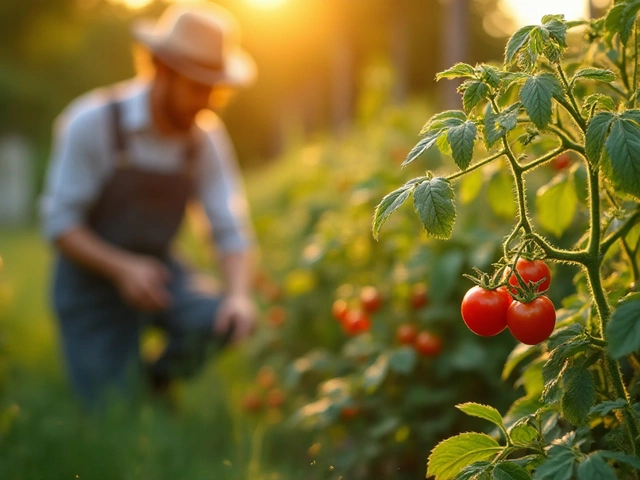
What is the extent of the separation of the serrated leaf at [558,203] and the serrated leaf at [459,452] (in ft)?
1.64

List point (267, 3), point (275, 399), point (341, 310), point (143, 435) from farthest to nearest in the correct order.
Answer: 1. point (267, 3)
2. point (275, 399)
3. point (341, 310)
4. point (143, 435)

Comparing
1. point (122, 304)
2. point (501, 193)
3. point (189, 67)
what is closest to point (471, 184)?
point (501, 193)

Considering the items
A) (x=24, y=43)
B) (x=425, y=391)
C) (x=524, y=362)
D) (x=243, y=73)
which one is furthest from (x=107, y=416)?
(x=24, y=43)

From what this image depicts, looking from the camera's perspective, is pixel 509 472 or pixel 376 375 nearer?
pixel 509 472

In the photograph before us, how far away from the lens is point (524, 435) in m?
1.08

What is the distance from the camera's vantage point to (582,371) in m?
1.03

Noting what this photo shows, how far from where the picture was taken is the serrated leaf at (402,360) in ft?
5.80

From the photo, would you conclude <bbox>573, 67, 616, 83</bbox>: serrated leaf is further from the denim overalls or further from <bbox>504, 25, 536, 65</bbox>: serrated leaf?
the denim overalls

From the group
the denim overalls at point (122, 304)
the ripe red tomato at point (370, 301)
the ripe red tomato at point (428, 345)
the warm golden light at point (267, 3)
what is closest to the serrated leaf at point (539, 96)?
the ripe red tomato at point (428, 345)

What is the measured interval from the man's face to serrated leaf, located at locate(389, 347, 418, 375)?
169cm

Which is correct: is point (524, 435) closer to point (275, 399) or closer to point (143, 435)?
point (143, 435)

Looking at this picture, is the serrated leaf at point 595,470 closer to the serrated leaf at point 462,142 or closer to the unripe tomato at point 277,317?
the serrated leaf at point 462,142

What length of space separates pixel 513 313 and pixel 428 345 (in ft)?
3.64

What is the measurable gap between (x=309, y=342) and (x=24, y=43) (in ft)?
47.9
